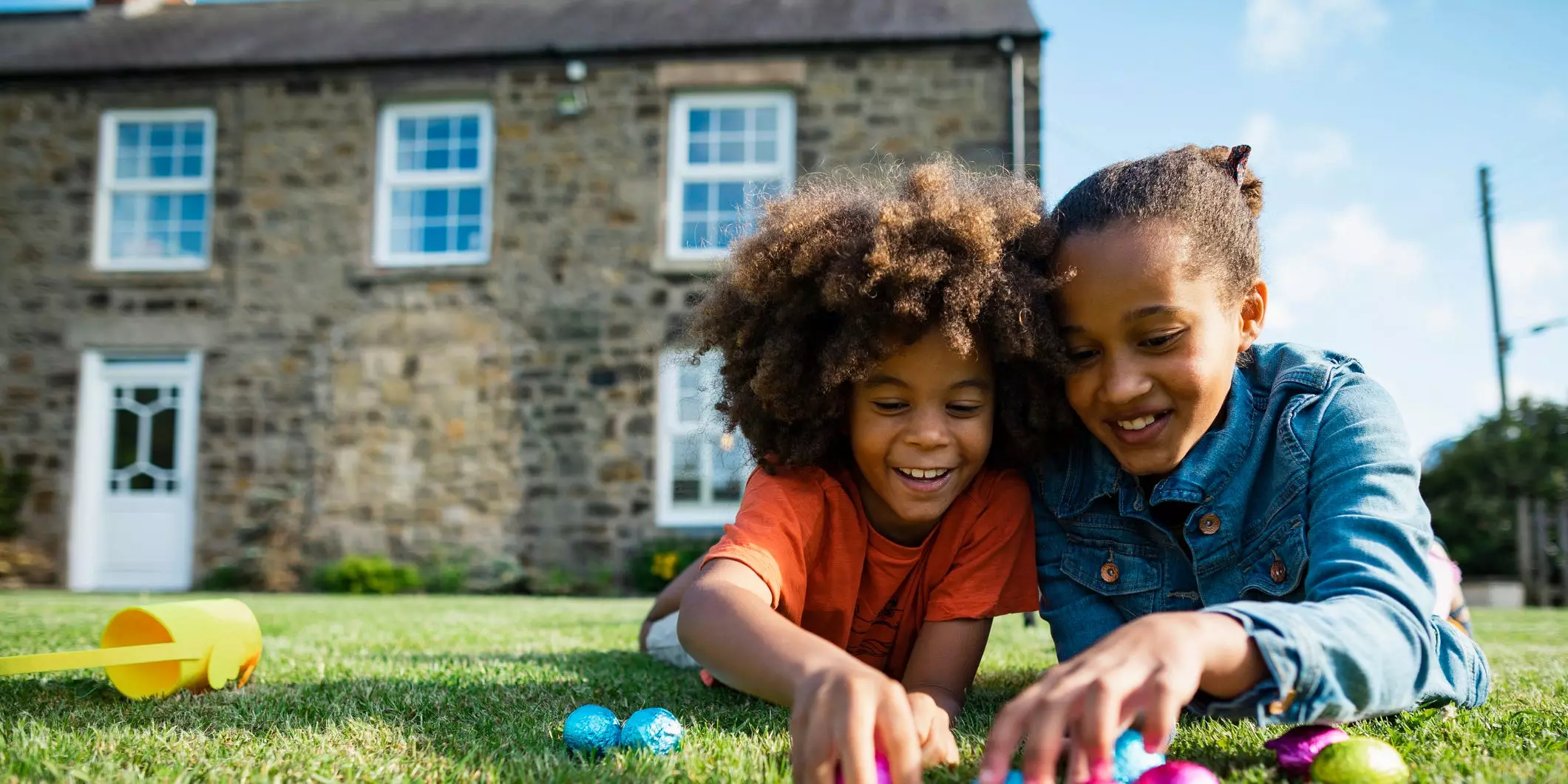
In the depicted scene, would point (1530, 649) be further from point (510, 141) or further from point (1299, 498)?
point (510, 141)

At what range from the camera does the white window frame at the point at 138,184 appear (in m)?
12.5

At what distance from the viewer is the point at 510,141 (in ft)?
39.4

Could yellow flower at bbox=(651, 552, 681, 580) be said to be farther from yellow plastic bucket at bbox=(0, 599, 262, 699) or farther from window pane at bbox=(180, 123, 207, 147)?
yellow plastic bucket at bbox=(0, 599, 262, 699)

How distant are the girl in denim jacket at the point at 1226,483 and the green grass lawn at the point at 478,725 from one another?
7.0 inches

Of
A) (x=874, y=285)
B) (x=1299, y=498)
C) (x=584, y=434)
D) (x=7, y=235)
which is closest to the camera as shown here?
(x=1299, y=498)

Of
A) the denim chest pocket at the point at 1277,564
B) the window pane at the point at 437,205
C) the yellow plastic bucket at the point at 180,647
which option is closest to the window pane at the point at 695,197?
the window pane at the point at 437,205

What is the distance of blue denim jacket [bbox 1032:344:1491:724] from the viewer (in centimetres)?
166

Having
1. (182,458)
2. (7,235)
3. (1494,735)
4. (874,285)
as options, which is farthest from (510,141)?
(1494,735)

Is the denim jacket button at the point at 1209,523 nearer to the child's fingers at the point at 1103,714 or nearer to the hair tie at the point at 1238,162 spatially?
the hair tie at the point at 1238,162

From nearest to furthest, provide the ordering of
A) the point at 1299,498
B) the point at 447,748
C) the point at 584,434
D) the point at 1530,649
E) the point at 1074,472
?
the point at 447,748 → the point at 1299,498 → the point at 1074,472 → the point at 1530,649 → the point at 584,434

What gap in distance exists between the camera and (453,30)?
1279 cm

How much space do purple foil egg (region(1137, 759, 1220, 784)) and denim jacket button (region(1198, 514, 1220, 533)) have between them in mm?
934

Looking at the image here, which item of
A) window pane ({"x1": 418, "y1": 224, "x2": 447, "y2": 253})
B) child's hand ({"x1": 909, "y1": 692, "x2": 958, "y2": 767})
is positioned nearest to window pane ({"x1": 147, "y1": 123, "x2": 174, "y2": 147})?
window pane ({"x1": 418, "y1": 224, "x2": 447, "y2": 253})

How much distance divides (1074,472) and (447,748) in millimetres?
1663
